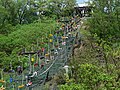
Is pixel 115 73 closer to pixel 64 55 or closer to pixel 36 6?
pixel 64 55

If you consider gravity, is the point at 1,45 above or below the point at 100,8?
below

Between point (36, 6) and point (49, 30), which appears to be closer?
point (49, 30)

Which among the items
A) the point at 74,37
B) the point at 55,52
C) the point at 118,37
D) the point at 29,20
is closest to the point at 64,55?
the point at 55,52

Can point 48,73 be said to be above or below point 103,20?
below

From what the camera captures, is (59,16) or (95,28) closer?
(95,28)

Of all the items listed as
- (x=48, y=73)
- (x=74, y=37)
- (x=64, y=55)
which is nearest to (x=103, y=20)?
(x=74, y=37)

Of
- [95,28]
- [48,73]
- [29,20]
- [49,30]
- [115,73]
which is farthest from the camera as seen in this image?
[29,20]

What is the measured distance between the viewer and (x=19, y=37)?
23.0 meters

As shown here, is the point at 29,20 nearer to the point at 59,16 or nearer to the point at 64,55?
the point at 59,16

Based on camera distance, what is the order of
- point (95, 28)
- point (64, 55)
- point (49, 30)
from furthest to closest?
point (49, 30) < point (95, 28) < point (64, 55)

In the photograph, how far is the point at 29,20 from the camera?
108 ft

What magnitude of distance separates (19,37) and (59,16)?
1257 centimetres

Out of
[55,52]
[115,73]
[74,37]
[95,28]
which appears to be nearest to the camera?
[115,73]

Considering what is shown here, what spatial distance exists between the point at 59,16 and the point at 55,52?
58.9 ft
